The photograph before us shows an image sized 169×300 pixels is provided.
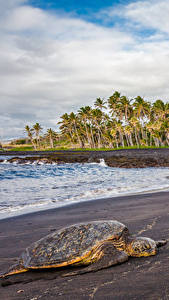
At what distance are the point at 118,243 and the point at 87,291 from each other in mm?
1065

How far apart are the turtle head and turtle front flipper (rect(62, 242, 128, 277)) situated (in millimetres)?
169

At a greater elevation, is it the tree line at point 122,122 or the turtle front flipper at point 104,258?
the tree line at point 122,122

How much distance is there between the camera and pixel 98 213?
7441 mm

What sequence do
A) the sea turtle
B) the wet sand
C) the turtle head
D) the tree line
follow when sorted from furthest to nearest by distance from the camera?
the tree line < the turtle head < the sea turtle < the wet sand

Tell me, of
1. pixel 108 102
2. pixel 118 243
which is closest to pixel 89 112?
pixel 108 102

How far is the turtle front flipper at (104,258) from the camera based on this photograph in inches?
138

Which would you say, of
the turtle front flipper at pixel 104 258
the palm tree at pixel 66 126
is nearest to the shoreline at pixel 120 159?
the turtle front flipper at pixel 104 258

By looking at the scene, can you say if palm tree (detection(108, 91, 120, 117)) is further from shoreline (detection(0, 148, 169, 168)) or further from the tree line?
shoreline (detection(0, 148, 169, 168))

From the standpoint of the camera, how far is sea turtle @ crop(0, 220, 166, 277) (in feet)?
11.9

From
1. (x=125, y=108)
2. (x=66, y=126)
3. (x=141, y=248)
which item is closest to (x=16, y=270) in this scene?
(x=141, y=248)

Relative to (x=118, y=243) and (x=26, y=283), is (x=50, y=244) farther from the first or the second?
(x=118, y=243)

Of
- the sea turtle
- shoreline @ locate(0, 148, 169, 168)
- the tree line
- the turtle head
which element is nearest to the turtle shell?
the sea turtle

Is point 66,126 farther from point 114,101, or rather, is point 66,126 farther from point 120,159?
point 120,159

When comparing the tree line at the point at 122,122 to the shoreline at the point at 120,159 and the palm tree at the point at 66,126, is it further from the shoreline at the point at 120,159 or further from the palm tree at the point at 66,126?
the shoreline at the point at 120,159
